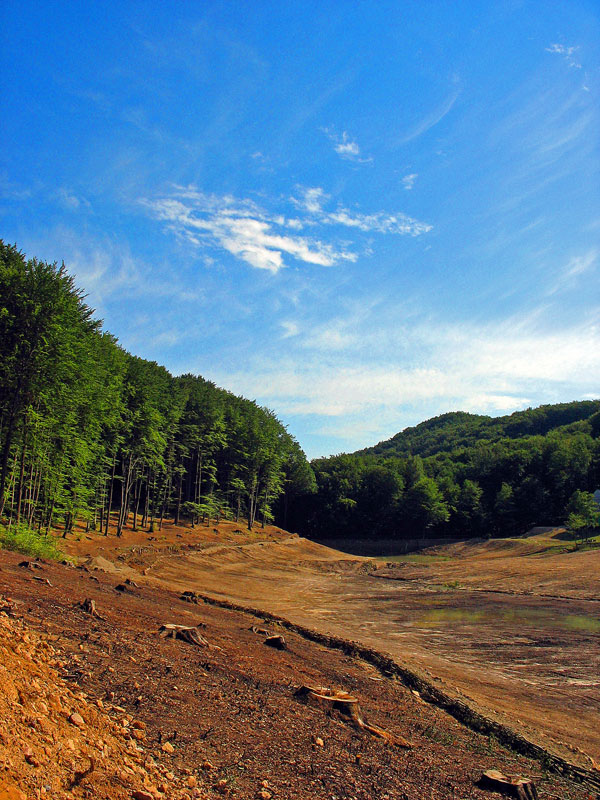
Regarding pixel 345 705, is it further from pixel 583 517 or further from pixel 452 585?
pixel 583 517

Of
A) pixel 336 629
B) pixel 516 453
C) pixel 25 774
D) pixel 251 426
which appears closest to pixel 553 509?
pixel 516 453

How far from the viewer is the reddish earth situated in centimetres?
534

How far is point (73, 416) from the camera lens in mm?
29359

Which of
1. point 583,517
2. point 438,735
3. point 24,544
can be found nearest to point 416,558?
point 583,517

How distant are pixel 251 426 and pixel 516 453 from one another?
2209 inches

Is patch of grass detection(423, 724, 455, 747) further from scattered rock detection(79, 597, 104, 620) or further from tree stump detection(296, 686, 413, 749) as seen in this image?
scattered rock detection(79, 597, 104, 620)

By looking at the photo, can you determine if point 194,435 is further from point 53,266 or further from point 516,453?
point 516,453

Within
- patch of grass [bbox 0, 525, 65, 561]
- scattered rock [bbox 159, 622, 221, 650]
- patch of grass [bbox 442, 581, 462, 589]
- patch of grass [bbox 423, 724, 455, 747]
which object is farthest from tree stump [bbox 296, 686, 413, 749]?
patch of grass [bbox 442, 581, 462, 589]

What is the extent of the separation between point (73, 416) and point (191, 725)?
25.9m

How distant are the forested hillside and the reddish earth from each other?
42.1 ft

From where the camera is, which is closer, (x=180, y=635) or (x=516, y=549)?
(x=180, y=635)

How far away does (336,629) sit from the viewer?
840 inches

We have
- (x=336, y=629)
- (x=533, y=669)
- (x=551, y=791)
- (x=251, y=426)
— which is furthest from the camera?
(x=251, y=426)

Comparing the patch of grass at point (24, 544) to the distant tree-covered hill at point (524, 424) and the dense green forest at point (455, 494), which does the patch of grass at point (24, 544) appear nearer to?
the dense green forest at point (455, 494)
